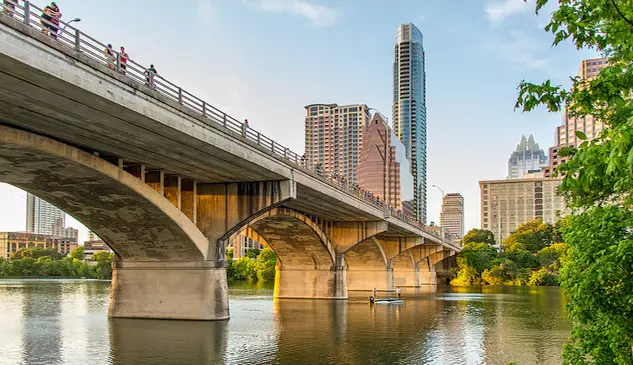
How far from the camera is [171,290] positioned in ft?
120

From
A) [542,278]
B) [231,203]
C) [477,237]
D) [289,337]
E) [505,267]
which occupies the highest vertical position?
[231,203]

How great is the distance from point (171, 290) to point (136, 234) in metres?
3.91

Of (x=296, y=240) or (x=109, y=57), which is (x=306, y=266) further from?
(x=109, y=57)

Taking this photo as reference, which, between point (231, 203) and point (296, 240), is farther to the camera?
point (296, 240)

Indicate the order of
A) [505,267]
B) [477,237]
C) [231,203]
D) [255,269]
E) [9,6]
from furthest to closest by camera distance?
[477,237] → [505,267] → [255,269] → [231,203] → [9,6]

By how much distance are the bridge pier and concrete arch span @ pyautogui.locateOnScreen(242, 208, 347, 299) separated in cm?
1977

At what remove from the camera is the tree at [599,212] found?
8672 mm

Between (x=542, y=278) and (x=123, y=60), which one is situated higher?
(x=123, y=60)

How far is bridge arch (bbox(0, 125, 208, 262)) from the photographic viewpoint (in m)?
26.0

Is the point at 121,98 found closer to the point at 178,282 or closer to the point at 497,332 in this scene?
the point at 178,282

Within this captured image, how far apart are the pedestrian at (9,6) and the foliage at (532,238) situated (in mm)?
138060

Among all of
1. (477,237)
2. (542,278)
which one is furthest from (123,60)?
(477,237)

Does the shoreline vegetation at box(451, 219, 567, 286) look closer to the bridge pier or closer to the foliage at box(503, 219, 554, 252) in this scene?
the foliage at box(503, 219, 554, 252)

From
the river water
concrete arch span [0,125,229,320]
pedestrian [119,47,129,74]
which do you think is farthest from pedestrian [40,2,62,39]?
the river water
